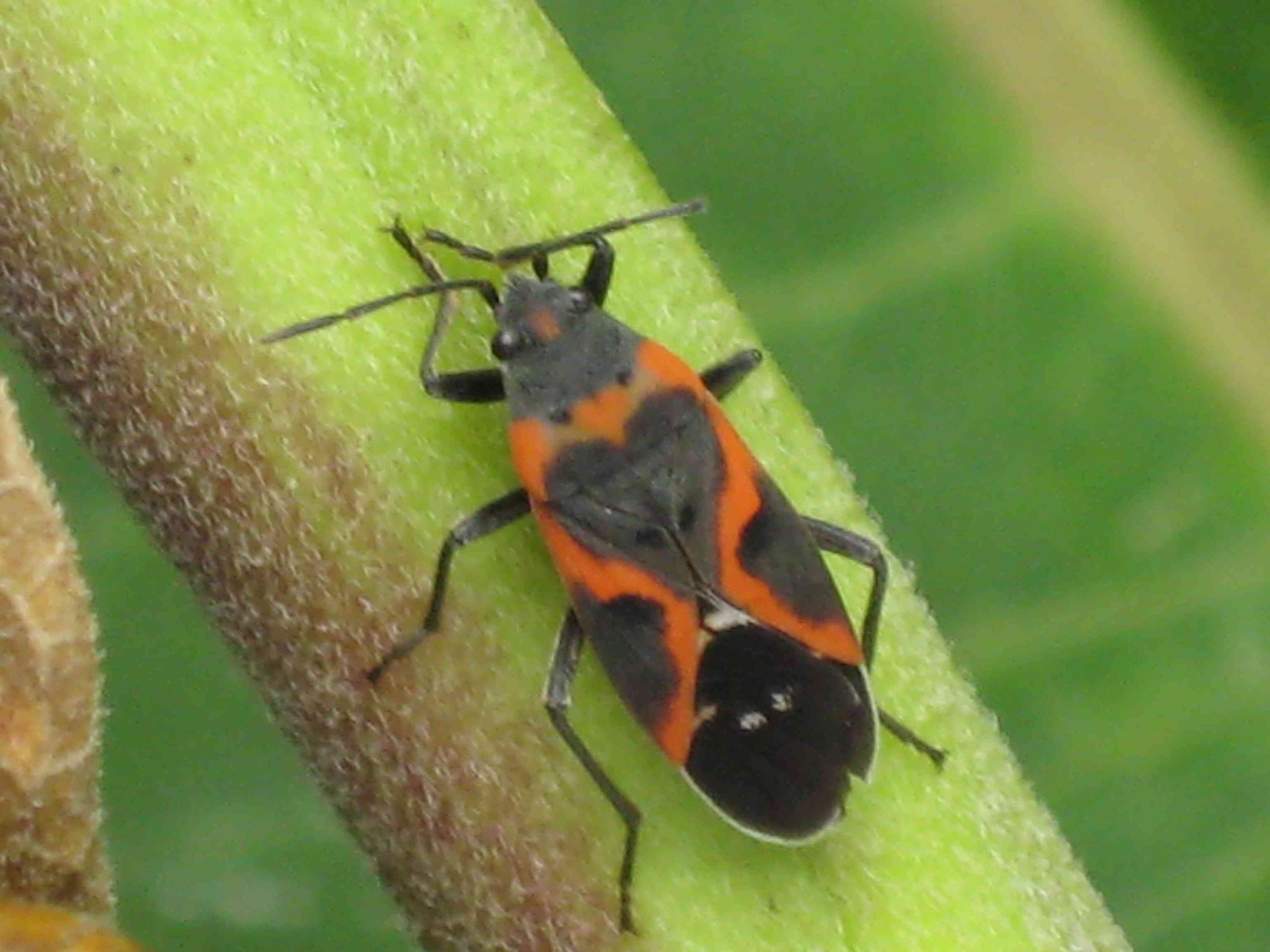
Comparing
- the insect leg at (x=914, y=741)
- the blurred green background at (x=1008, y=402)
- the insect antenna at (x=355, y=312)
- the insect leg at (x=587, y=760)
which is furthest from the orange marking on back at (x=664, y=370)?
the blurred green background at (x=1008, y=402)

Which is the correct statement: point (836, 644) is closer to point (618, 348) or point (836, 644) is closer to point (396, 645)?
point (618, 348)

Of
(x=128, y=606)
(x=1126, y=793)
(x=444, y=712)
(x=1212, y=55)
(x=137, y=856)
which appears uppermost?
(x=1212, y=55)

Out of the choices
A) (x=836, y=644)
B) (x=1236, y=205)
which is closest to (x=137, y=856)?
(x=836, y=644)

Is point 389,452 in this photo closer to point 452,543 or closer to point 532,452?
point 452,543

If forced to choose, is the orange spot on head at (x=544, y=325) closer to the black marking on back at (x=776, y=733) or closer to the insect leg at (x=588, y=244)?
the insect leg at (x=588, y=244)

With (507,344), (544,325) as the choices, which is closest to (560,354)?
(544,325)

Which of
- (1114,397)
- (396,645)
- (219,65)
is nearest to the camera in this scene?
(396,645)
